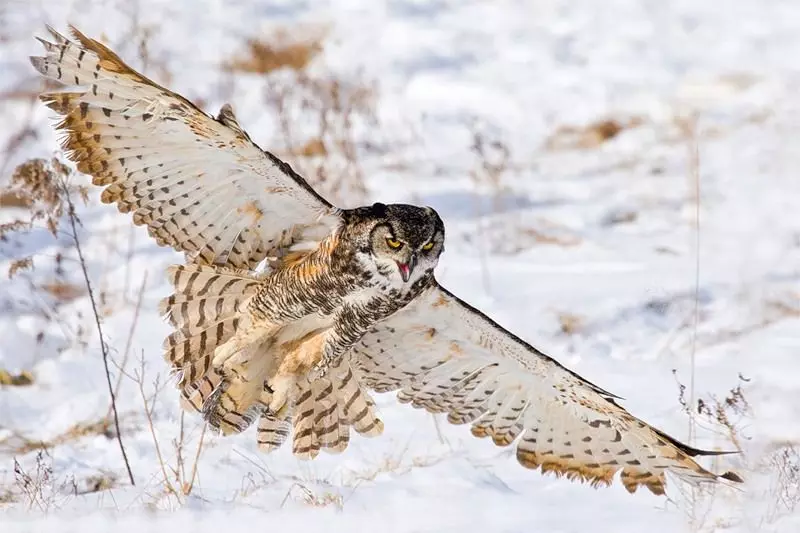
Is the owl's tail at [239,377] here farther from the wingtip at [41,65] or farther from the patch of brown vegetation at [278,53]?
the patch of brown vegetation at [278,53]

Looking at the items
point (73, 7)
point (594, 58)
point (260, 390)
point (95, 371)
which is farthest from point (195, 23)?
point (260, 390)

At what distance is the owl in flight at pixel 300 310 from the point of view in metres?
4.50

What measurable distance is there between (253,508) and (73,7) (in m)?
9.22

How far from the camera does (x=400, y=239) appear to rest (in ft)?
14.7

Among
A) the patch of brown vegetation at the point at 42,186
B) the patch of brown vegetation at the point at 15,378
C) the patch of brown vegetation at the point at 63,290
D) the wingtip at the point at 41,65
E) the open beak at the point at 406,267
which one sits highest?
the wingtip at the point at 41,65

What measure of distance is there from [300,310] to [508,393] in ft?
3.59

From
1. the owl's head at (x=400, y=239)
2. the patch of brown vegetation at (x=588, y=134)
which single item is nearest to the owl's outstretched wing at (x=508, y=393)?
the owl's head at (x=400, y=239)

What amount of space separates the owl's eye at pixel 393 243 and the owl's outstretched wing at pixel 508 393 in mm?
471

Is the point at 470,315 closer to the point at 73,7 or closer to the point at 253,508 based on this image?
the point at 253,508

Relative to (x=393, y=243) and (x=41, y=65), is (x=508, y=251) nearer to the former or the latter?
(x=393, y=243)

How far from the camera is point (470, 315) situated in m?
5.00

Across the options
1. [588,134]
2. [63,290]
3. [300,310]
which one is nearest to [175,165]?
[300,310]

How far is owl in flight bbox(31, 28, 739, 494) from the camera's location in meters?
4.50

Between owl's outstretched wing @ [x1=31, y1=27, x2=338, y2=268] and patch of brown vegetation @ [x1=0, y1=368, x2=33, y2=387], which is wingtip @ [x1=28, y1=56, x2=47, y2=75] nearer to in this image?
owl's outstretched wing @ [x1=31, y1=27, x2=338, y2=268]
